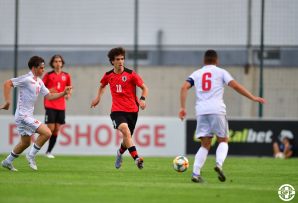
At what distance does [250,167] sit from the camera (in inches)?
743

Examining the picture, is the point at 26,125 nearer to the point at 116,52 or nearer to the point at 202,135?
the point at 116,52

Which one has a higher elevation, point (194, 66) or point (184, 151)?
point (194, 66)

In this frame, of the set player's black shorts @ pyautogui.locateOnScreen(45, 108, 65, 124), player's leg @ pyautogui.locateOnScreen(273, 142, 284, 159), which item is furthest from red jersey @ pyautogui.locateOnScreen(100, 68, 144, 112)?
player's leg @ pyautogui.locateOnScreen(273, 142, 284, 159)

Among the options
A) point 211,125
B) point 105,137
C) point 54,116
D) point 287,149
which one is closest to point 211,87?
point 211,125

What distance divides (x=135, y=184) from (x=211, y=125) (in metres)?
1.48

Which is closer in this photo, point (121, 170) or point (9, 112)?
point (121, 170)

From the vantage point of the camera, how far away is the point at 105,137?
25031mm

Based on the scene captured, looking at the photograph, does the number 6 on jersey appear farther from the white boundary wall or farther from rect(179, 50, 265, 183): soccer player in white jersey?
the white boundary wall

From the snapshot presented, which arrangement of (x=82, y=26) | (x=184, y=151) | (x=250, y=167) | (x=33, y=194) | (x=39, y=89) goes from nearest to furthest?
(x=33, y=194)
(x=39, y=89)
(x=250, y=167)
(x=184, y=151)
(x=82, y=26)

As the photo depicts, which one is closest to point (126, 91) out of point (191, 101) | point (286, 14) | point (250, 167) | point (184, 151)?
point (250, 167)

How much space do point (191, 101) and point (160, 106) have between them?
41.9 inches

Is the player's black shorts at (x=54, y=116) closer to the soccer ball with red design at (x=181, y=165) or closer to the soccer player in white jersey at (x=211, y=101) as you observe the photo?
the soccer ball with red design at (x=181, y=165)

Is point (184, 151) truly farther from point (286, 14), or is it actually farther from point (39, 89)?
point (39, 89)
